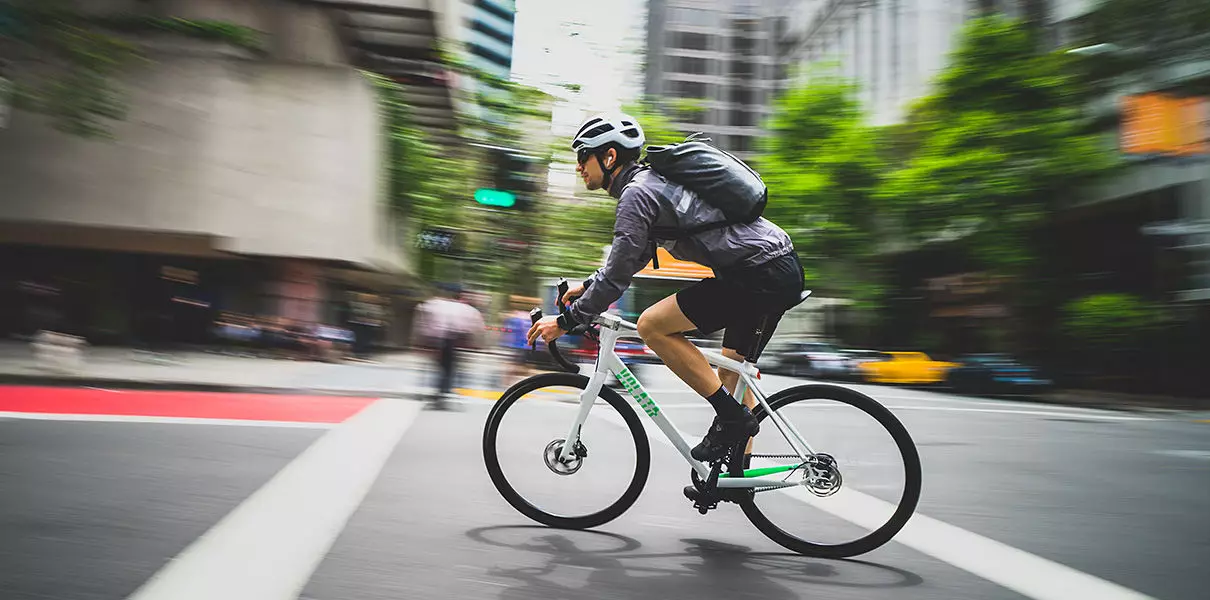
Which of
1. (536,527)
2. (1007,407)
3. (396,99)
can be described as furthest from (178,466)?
(396,99)

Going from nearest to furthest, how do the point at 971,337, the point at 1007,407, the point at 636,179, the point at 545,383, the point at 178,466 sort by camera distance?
the point at 636,179, the point at 545,383, the point at 178,466, the point at 1007,407, the point at 971,337

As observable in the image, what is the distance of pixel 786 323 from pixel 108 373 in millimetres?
33624

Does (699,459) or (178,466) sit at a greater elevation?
(699,459)

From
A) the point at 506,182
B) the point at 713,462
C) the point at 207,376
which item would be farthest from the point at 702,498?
the point at 207,376

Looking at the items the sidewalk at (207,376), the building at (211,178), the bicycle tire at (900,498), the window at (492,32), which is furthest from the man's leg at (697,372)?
the window at (492,32)

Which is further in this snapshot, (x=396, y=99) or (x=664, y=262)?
(x=396, y=99)

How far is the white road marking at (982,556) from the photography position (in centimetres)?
341

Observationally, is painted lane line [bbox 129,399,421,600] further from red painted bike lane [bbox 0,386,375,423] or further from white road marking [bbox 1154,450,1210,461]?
white road marking [bbox 1154,450,1210,461]

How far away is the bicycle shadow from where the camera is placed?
330cm

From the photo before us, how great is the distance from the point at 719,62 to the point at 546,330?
8604cm

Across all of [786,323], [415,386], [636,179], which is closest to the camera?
[636,179]

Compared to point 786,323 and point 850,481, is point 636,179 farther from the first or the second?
point 786,323

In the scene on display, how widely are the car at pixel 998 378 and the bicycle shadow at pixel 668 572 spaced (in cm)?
1698

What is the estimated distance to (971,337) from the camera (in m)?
30.1
